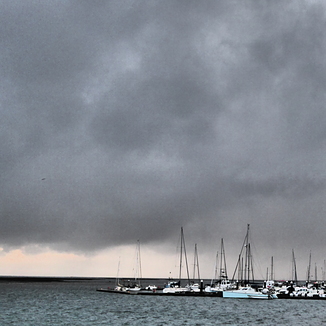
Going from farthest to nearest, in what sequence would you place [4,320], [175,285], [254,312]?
[175,285] → [254,312] → [4,320]

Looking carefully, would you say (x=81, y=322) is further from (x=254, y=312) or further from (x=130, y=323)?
(x=254, y=312)

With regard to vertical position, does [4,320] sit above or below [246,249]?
below

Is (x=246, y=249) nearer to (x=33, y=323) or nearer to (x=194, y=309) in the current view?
(x=194, y=309)

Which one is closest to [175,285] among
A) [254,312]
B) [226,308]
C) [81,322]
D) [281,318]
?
[226,308]

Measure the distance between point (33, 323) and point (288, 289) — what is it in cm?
10454

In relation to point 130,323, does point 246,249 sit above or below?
above

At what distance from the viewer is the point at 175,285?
567ft

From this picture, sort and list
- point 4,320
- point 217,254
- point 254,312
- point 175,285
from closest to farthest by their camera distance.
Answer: point 4,320 < point 254,312 < point 175,285 < point 217,254

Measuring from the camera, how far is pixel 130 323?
8312 centimetres

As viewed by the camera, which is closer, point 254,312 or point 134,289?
point 254,312

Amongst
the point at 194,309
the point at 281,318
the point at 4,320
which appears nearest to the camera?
the point at 4,320

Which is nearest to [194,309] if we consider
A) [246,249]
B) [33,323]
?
[33,323]

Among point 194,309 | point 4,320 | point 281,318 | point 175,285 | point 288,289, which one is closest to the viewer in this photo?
point 4,320

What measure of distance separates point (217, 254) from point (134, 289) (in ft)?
113
